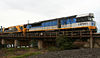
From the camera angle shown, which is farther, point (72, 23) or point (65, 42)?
point (72, 23)

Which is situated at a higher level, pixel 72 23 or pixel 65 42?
Answer: pixel 72 23

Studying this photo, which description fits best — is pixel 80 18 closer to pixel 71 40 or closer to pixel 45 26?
pixel 71 40

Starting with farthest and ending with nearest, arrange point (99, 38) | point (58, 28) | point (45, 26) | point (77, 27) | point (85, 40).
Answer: point (45, 26) → point (58, 28) → point (77, 27) → point (85, 40) → point (99, 38)

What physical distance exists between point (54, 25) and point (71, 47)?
725 centimetres

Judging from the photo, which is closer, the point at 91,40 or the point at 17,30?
the point at 91,40

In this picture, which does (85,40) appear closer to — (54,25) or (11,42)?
(54,25)

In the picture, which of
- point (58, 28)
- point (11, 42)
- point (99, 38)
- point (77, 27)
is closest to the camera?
point (99, 38)

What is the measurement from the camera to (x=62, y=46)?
56.4 ft

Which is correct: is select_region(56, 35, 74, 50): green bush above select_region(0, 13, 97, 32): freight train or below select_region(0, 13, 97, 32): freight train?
below

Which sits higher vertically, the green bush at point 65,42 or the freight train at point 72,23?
the freight train at point 72,23

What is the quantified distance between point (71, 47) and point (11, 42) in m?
26.0

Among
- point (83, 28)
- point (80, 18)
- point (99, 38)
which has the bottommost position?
point (99, 38)

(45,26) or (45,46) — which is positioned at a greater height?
(45,26)

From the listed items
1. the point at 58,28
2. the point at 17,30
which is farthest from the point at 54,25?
the point at 17,30
